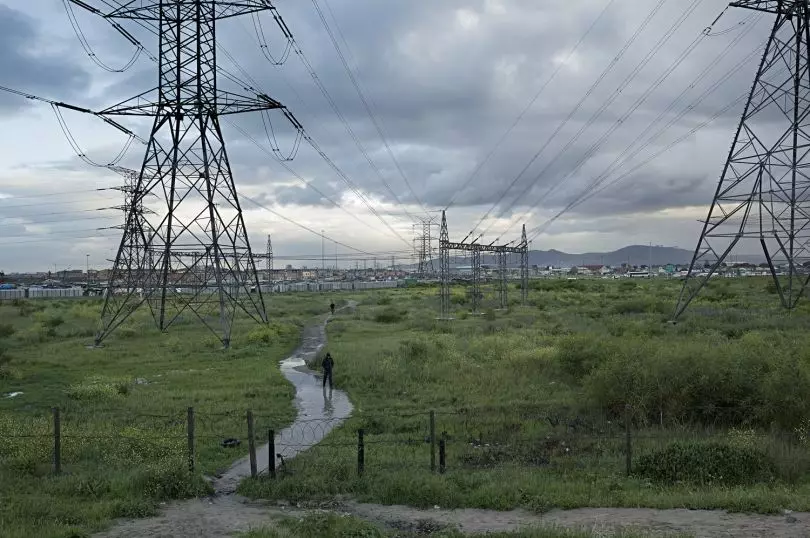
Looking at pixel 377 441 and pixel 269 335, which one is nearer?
pixel 377 441

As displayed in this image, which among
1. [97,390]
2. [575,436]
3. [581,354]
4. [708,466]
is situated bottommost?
[575,436]

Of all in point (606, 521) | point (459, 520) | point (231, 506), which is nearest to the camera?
point (606, 521)

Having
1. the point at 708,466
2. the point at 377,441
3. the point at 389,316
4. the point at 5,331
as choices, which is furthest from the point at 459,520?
the point at 389,316

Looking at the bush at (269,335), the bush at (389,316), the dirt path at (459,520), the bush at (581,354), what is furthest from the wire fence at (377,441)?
the bush at (389,316)

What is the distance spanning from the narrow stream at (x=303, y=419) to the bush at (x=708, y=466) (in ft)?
24.2

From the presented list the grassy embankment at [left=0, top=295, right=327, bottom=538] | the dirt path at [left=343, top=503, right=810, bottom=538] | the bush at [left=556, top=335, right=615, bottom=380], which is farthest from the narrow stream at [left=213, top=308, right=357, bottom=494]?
the bush at [left=556, top=335, right=615, bottom=380]

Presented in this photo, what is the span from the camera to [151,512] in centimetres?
1045

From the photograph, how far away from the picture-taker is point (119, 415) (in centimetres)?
1812

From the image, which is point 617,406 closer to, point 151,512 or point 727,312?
point 151,512

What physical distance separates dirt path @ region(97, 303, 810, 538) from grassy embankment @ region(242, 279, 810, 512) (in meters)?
0.33

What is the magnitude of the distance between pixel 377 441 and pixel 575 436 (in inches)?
191

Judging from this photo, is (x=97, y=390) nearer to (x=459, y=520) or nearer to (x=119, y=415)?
(x=119, y=415)

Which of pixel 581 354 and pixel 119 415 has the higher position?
pixel 581 354

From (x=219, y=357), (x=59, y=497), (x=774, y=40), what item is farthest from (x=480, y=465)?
(x=774, y=40)
